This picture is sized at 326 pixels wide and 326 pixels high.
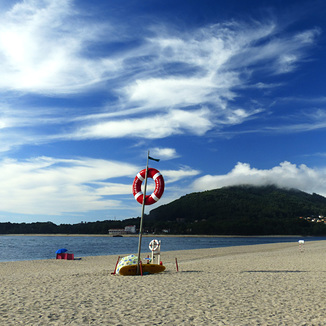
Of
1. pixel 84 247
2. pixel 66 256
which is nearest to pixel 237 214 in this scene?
pixel 84 247

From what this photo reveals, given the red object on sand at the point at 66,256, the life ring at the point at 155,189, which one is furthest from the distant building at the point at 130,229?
the life ring at the point at 155,189

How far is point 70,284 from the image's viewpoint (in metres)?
11.4

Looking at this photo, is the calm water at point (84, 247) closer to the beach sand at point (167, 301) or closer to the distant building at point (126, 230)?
the beach sand at point (167, 301)

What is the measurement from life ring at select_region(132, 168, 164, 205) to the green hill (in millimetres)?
132667

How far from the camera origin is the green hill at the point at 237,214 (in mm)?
146238

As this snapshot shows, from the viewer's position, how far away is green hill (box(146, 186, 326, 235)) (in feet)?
480

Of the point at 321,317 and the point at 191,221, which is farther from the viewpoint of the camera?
the point at 191,221

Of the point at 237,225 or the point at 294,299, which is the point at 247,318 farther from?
the point at 237,225

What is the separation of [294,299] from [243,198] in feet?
590

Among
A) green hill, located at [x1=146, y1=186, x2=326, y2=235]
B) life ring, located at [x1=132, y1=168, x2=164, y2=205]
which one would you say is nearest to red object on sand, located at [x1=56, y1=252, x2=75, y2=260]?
life ring, located at [x1=132, y1=168, x2=164, y2=205]

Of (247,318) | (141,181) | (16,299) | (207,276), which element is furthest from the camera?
(141,181)

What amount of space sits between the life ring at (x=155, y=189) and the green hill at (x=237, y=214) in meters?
133

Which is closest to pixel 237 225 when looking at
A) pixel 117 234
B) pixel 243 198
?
pixel 243 198

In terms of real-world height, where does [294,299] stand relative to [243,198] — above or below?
below
